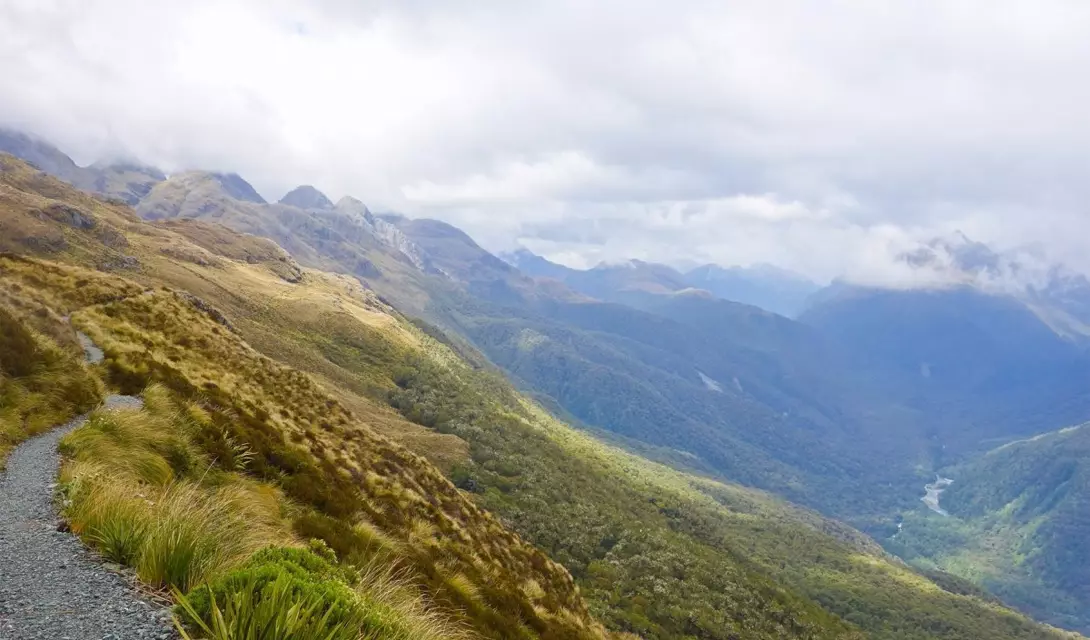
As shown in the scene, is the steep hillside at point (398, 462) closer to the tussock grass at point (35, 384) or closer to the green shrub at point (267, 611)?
the tussock grass at point (35, 384)

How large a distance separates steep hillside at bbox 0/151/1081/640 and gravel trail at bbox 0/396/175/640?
6215mm

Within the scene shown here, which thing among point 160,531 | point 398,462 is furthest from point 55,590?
point 398,462

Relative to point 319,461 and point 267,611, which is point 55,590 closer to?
point 267,611

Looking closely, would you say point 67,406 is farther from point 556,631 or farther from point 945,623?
point 945,623

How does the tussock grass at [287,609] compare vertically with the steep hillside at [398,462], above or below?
above

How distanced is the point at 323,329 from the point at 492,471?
70137 millimetres

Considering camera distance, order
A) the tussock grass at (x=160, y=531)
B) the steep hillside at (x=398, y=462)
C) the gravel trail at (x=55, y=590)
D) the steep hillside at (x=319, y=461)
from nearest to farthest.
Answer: the gravel trail at (x=55, y=590), the tussock grass at (x=160, y=531), the steep hillside at (x=319, y=461), the steep hillside at (x=398, y=462)

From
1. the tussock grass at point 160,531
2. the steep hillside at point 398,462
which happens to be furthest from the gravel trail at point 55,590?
the steep hillside at point 398,462

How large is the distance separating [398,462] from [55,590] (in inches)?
1364

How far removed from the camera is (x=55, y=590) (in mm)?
8664

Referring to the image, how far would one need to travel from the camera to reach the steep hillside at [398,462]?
22.1m

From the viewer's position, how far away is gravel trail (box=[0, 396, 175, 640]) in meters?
7.67

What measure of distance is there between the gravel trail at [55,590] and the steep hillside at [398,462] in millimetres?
6215

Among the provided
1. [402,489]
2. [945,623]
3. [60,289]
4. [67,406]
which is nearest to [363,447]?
[402,489]
